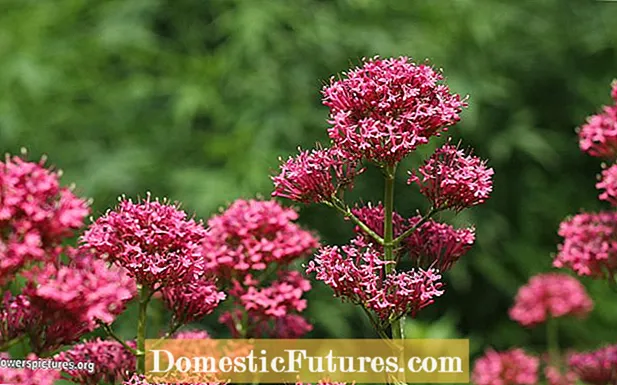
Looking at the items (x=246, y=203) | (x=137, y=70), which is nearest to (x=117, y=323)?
(x=137, y=70)

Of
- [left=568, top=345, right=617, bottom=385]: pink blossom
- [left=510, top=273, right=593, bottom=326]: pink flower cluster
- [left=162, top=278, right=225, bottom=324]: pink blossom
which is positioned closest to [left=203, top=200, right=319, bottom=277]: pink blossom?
[left=162, top=278, right=225, bottom=324]: pink blossom

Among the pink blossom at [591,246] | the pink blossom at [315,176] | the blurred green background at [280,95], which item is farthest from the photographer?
the blurred green background at [280,95]

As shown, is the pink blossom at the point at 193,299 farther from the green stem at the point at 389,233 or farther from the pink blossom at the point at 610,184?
the pink blossom at the point at 610,184

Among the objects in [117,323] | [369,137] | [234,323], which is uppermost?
[117,323]

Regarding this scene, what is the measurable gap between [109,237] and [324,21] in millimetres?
3666

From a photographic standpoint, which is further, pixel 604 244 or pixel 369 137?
pixel 604 244

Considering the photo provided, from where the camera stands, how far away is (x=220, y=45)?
205 inches

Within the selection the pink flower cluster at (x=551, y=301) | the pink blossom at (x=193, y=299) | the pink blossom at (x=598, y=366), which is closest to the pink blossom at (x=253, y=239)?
the pink blossom at (x=193, y=299)

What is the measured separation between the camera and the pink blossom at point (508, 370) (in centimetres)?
233

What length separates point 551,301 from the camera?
9.31 ft

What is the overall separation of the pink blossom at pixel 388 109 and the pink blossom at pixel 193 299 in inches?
11.6

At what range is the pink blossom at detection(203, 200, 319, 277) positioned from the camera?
164 centimetres

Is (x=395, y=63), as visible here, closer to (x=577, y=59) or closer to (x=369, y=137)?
(x=369, y=137)

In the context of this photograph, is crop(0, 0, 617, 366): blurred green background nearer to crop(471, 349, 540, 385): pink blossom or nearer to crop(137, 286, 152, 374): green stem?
crop(471, 349, 540, 385): pink blossom
